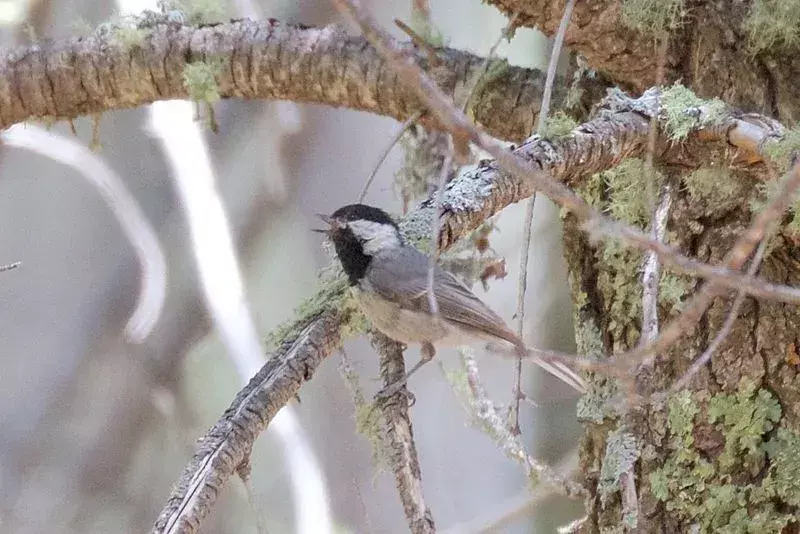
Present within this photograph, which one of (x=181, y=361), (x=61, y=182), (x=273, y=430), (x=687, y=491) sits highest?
(x=61, y=182)

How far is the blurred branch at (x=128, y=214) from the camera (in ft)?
7.53

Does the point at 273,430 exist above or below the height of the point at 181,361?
A: below

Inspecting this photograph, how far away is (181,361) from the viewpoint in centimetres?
234

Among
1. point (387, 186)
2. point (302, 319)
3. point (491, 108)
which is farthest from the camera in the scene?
point (387, 186)

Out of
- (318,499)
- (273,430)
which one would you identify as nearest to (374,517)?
(318,499)

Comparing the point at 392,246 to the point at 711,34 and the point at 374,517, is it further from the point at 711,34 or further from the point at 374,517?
the point at 374,517

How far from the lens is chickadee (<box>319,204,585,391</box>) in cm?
145

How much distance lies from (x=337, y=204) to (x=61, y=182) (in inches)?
31.4

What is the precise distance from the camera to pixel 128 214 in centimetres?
234

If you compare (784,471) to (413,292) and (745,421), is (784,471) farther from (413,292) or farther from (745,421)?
(413,292)

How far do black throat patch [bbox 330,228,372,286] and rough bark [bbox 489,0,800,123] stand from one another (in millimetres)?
535

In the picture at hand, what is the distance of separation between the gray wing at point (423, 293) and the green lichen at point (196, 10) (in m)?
0.58

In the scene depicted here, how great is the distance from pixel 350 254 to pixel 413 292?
0.50 feet

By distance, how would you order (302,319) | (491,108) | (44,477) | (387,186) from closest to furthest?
1. (302,319)
2. (491,108)
3. (44,477)
4. (387,186)
